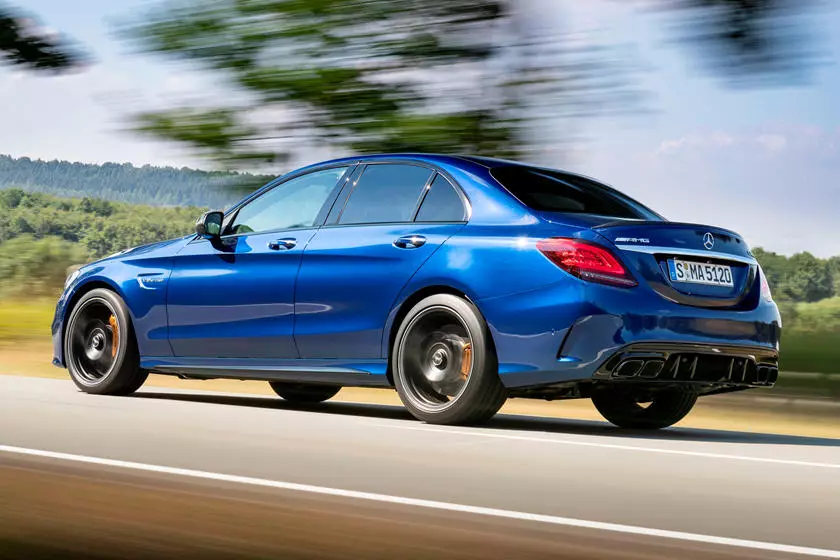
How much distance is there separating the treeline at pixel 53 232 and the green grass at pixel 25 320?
0.69m

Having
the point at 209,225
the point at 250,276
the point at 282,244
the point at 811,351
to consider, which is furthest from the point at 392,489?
the point at 811,351

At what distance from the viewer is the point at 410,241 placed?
27.8 feet

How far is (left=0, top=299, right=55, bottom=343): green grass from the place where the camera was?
62.1 feet

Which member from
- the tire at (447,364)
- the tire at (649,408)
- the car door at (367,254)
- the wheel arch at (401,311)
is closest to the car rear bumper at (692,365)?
the tire at (447,364)

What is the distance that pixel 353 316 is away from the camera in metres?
8.76

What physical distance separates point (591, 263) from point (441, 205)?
1234 mm

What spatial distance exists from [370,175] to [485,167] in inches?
33.9

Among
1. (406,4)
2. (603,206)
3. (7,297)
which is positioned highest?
(406,4)

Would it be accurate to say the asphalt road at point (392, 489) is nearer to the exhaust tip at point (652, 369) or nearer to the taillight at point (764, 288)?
the exhaust tip at point (652, 369)

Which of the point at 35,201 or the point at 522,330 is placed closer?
the point at 522,330

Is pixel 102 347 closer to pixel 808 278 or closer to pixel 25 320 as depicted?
pixel 808 278

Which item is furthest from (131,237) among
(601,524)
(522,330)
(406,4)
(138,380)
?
(601,524)

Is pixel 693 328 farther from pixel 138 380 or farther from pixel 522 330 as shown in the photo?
pixel 138 380

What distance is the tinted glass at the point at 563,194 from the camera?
27.6 feet
